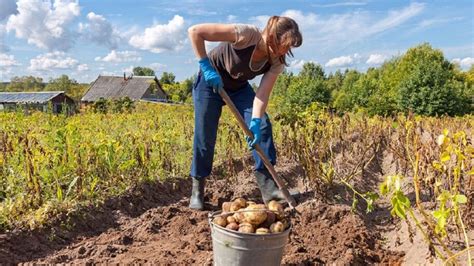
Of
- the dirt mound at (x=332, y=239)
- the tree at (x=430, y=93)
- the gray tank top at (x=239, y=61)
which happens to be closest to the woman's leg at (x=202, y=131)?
the gray tank top at (x=239, y=61)

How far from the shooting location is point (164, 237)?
2945 mm

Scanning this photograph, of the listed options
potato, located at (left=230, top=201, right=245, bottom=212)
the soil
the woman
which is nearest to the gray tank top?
the woman

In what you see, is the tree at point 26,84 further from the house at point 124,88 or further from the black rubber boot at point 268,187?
the black rubber boot at point 268,187

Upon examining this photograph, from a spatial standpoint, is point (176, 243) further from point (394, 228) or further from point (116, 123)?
point (116, 123)

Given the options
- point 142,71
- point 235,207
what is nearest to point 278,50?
point 235,207

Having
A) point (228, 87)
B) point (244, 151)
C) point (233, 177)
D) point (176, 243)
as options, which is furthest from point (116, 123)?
point (176, 243)

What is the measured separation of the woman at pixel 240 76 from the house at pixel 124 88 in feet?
118

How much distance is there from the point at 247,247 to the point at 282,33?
1467 mm

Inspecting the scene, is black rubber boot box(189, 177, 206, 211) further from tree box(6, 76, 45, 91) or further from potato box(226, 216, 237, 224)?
tree box(6, 76, 45, 91)

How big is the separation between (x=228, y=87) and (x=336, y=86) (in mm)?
41547

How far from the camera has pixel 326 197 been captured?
361cm

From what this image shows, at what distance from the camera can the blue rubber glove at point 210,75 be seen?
3.09m

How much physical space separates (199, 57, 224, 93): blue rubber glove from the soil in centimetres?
100

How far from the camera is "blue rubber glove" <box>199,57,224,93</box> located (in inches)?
122
